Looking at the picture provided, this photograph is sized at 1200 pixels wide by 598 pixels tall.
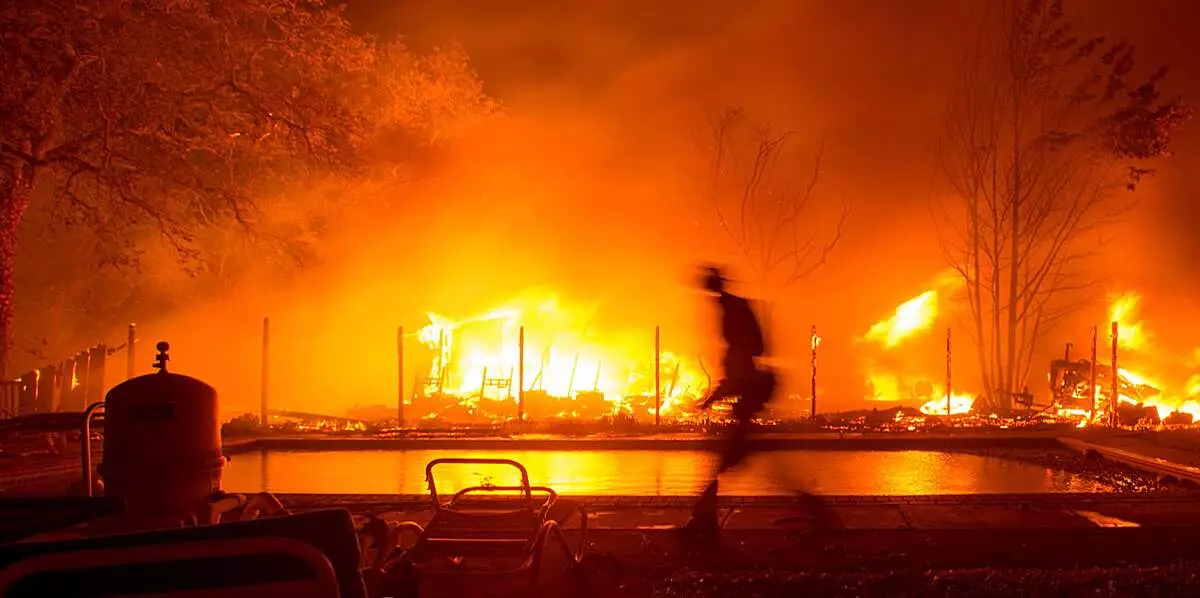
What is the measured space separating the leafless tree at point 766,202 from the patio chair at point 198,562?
1894cm


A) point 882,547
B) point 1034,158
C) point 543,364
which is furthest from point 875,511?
point 1034,158

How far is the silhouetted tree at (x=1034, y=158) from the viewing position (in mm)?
18594

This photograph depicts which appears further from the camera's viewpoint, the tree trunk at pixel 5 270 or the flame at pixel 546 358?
the flame at pixel 546 358

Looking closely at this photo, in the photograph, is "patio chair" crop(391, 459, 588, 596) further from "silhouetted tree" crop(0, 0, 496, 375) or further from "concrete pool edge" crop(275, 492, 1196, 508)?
"silhouetted tree" crop(0, 0, 496, 375)

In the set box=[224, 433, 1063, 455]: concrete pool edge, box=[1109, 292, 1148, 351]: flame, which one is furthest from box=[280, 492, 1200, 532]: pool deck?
box=[1109, 292, 1148, 351]: flame

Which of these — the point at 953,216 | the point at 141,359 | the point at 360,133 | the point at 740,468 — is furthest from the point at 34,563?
the point at 141,359

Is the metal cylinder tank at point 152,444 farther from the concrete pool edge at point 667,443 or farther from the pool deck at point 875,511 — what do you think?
the concrete pool edge at point 667,443

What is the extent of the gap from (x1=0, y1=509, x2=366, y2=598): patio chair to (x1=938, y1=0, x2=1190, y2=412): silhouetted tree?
17.2m

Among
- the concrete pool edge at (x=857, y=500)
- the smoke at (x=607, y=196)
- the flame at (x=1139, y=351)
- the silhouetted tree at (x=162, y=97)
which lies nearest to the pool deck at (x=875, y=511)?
the concrete pool edge at (x=857, y=500)

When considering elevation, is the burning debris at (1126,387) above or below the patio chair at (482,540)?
above

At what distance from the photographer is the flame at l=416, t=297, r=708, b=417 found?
2114 centimetres

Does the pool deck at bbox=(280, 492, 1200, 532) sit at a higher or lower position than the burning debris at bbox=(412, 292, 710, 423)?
lower

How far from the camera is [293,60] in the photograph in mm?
16969

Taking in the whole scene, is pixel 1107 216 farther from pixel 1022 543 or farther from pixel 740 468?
pixel 1022 543
